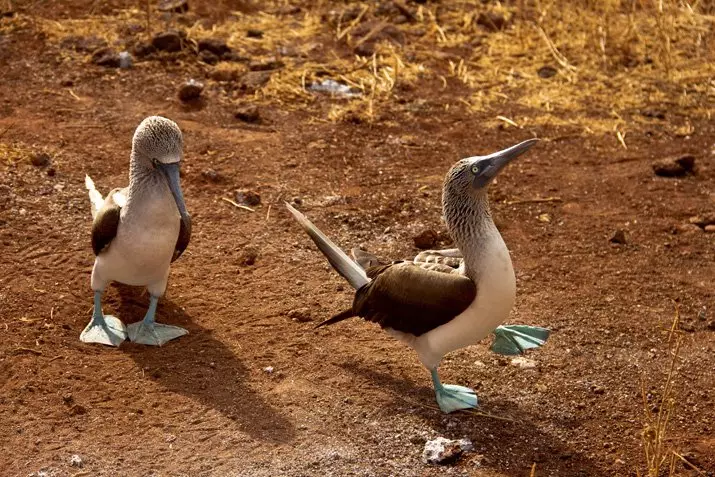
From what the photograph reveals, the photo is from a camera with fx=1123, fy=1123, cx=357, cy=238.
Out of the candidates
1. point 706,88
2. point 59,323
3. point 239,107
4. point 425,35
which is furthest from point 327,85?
point 59,323

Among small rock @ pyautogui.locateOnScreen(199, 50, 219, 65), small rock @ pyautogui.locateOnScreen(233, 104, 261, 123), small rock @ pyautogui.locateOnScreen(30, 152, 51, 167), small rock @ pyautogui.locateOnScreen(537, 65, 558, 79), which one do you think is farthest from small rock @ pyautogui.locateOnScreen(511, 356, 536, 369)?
small rock @ pyautogui.locateOnScreen(199, 50, 219, 65)

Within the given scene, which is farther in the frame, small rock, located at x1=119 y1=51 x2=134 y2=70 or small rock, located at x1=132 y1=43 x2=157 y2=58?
small rock, located at x1=132 y1=43 x2=157 y2=58

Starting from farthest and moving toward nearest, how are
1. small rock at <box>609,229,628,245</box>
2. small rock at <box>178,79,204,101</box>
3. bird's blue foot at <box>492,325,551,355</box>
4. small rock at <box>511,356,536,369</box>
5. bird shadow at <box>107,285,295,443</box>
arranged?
small rock at <box>178,79,204,101</box> < small rock at <box>609,229,628,245</box> < small rock at <box>511,356,536,369</box> < bird's blue foot at <box>492,325,551,355</box> < bird shadow at <box>107,285,295,443</box>

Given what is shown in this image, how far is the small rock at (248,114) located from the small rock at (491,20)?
2899 mm

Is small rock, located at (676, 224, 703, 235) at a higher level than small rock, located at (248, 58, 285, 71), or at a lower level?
higher

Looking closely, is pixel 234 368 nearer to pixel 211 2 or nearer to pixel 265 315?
pixel 265 315

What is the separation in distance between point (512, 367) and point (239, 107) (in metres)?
3.86

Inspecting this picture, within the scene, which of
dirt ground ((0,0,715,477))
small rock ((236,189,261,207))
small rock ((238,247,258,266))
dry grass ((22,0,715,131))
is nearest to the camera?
dirt ground ((0,0,715,477))

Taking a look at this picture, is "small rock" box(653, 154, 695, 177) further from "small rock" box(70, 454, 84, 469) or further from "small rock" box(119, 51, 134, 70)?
"small rock" box(70, 454, 84, 469)

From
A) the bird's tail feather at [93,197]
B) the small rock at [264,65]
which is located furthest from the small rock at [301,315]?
the small rock at [264,65]

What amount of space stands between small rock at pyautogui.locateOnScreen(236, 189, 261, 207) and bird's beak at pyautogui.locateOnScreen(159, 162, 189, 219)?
5.56ft

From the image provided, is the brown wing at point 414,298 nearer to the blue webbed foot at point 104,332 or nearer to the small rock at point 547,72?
the blue webbed foot at point 104,332

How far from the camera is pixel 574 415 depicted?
18.2 feet

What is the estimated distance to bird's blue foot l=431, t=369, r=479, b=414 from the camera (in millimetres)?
5461
